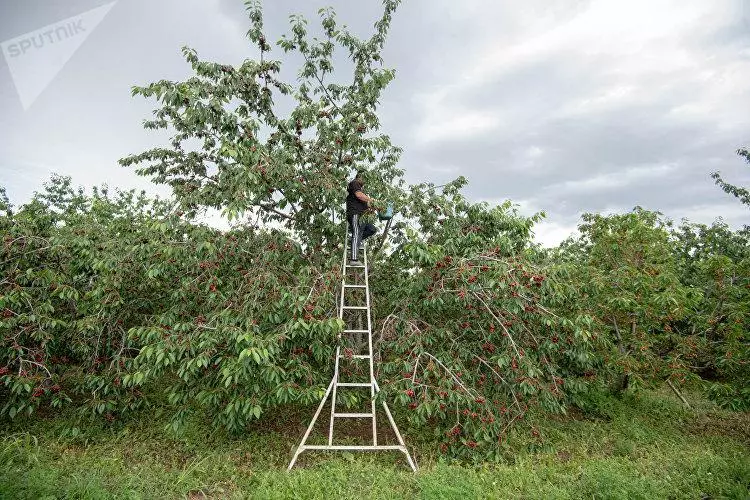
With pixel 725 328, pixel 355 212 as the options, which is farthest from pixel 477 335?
pixel 725 328

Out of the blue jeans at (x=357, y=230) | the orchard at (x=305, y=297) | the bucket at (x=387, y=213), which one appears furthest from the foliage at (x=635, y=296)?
the blue jeans at (x=357, y=230)

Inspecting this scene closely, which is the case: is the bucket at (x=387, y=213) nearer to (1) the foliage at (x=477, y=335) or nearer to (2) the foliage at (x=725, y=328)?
(1) the foliage at (x=477, y=335)

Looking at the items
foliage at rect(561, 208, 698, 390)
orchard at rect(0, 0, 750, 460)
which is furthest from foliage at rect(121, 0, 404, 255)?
foliage at rect(561, 208, 698, 390)

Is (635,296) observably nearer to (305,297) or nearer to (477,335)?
(477,335)

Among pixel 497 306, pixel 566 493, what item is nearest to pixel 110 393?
pixel 497 306

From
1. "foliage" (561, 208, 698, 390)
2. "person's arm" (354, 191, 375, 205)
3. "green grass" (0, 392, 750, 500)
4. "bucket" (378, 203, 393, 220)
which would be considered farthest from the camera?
"foliage" (561, 208, 698, 390)

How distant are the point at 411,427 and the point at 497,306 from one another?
8.39ft

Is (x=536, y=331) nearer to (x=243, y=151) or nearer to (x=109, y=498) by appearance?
(x=243, y=151)

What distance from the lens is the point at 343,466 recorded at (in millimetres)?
5035

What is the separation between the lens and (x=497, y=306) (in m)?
5.54

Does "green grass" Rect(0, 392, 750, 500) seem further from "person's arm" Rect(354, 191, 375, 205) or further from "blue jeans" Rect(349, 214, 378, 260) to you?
"person's arm" Rect(354, 191, 375, 205)

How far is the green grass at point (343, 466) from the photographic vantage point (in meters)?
4.32

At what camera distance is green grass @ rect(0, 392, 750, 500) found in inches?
170

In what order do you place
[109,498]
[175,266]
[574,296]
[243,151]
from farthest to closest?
[574,296] → [175,266] → [243,151] → [109,498]
